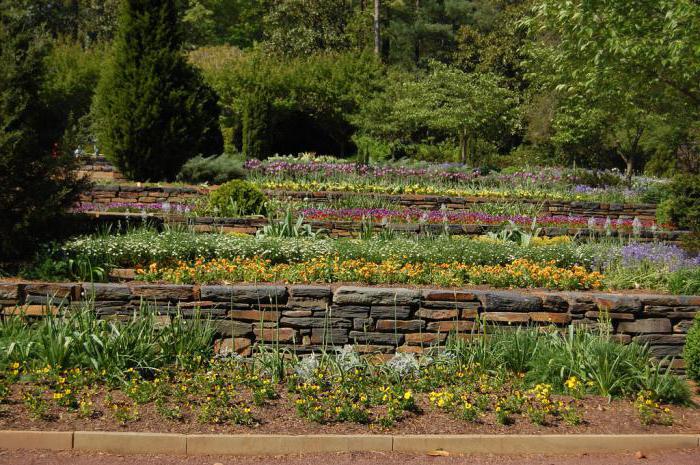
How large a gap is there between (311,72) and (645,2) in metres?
16.6

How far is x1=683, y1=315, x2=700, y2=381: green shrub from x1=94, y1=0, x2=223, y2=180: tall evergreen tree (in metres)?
11.0

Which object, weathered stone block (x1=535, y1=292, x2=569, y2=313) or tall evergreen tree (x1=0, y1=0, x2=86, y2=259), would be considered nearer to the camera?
weathered stone block (x1=535, y1=292, x2=569, y2=313)

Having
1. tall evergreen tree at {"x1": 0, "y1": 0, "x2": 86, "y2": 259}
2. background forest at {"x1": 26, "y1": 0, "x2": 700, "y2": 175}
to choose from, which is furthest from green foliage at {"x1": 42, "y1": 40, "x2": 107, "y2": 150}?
tall evergreen tree at {"x1": 0, "y1": 0, "x2": 86, "y2": 259}

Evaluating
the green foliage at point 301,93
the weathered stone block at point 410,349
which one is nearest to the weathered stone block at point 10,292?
the weathered stone block at point 410,349

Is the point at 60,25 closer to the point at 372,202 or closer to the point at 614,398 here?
the point at 372,202

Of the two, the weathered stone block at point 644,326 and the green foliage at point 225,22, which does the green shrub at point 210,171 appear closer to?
the weathered stone block at point 644,326

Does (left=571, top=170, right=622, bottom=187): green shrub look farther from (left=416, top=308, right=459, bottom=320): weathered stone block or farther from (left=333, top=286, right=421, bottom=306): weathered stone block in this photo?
(left=333, top=286, right=421, bottom=306): weathered stone block

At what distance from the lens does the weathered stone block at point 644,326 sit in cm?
610

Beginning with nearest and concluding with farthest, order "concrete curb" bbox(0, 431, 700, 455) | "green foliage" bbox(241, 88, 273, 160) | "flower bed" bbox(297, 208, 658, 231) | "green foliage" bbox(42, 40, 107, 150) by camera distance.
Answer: "concrete curb" bbox(0, 431, 700, 455), "flower bed" bbox(297, 208, 658, 231), "green foliage" bbox(241, 88, 273, 160), "green foliage" bbox(42, 40, 107, 150)

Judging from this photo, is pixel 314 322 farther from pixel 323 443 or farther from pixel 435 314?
pixel 323 443

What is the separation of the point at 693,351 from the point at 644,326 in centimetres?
44

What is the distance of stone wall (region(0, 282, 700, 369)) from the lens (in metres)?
5.89

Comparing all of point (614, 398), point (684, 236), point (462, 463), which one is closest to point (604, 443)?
point (614, 398)

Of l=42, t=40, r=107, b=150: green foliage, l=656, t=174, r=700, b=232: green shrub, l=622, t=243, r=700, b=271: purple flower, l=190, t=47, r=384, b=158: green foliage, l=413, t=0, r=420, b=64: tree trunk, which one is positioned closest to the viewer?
l=622, t=243, r=700, b=271: purple flower
